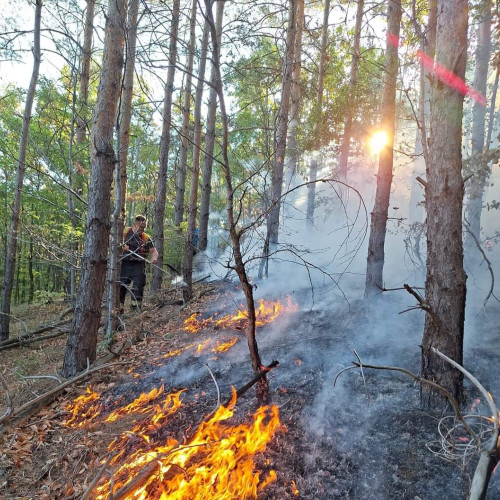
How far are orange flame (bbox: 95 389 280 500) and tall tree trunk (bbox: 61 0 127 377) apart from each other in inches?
86.2

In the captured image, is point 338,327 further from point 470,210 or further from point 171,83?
point 470,210

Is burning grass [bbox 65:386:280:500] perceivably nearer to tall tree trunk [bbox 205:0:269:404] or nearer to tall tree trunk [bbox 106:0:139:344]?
tall tree trunk [bbox 205:0:269:404]

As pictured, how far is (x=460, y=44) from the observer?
144 inches

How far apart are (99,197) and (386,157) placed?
5317mm

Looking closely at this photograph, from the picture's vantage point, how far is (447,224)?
366 centimetres

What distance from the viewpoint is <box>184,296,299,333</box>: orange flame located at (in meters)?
6.63

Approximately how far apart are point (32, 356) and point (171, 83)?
8112mm

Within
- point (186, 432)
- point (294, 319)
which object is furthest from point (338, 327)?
point (186, 432)

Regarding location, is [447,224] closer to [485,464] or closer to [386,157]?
[485,464]

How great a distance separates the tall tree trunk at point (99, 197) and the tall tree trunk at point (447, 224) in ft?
13.9

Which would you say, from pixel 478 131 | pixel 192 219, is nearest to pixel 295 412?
pixel 192 219

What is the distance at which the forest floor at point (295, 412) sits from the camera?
2891 millimetres

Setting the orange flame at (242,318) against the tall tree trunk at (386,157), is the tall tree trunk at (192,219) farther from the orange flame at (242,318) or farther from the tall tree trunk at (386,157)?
the tall tree trunk at (386,157)

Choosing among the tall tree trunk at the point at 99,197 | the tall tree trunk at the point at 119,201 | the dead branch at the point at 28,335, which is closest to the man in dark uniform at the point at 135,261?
the tall tree trunk at the point at 119,201
